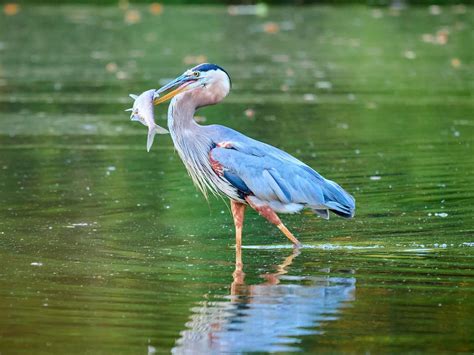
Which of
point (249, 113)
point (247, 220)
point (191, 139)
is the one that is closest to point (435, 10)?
point (249, 113)

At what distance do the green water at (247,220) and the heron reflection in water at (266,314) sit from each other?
0.06 ft

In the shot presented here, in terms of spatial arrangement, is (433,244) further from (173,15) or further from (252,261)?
(173,15)

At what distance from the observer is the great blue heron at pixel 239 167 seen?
29.4 feet

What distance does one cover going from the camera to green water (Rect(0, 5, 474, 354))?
6.86m

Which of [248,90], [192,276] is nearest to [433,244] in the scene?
[192,276]

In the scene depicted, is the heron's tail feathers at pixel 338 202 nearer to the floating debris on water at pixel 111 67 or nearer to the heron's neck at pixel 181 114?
the heron's neck at pixel 181 114

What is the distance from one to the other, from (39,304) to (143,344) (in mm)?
1140

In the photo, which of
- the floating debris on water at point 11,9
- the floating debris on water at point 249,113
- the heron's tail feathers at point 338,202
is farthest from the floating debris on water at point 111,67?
the floating debris on water at point 11,9

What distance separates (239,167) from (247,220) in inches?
64.5

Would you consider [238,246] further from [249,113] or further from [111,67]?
[111,67]

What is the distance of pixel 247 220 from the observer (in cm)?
1057

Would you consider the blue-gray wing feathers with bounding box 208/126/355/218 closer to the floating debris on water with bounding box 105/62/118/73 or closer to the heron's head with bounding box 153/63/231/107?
the heron's head with bounding box 153/63/231/107

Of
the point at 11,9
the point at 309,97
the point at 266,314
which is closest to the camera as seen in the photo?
the point at 266,314

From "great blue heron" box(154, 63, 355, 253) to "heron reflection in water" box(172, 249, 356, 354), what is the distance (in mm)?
733
